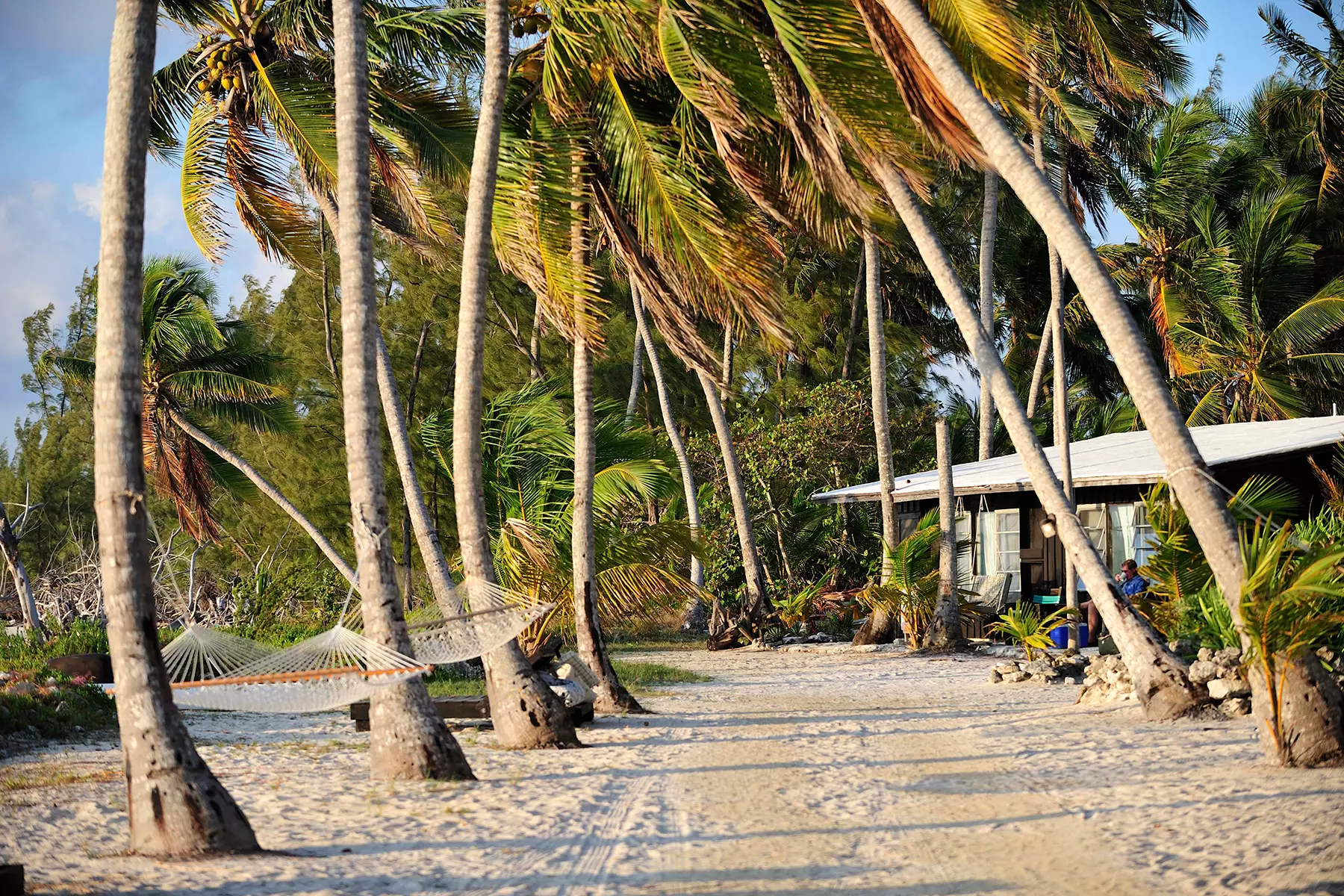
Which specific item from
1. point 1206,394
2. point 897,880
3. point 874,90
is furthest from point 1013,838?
point 1206,394

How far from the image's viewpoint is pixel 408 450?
9133 millimetres

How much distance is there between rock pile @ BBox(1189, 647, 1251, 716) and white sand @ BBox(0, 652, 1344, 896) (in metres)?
0.39

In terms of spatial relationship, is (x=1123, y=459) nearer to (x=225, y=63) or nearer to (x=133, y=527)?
(x=225, y=63)

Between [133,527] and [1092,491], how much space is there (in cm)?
1524

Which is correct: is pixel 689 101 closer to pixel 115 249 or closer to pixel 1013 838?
pixel 115 249

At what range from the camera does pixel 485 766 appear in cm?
746

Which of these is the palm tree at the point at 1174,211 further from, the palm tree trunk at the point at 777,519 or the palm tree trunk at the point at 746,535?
the palm tree trunk at the point at 746,535

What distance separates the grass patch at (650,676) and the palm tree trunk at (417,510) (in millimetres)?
3999

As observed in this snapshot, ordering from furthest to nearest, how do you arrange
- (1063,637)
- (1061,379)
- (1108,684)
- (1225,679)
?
1. (1061,379)
2. (1063,637)
3. (1108,684)
4. (1225,679)

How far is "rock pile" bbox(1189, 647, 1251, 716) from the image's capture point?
8477 millimetres

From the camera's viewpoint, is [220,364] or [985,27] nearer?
→ [985,27]

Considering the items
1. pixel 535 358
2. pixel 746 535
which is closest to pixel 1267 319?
pixel 746 535

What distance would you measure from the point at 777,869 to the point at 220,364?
45.3ft

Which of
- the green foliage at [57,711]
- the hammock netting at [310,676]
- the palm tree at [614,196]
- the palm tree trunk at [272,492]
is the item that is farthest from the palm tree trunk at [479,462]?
the palm tree trunk at [272,492]
